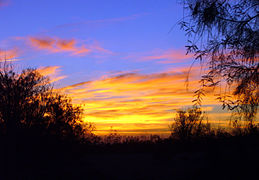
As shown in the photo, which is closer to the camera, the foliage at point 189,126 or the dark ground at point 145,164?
the dark ground at point 145,164

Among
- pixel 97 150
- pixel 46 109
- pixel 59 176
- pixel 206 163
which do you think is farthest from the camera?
pixel 97 150

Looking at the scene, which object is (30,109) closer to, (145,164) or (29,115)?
(29,115)

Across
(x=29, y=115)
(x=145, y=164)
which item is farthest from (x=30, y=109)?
(x=145, y=164)

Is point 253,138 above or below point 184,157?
above

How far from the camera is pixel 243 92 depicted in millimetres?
8977

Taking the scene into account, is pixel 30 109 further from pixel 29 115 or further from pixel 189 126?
pixel 189 126

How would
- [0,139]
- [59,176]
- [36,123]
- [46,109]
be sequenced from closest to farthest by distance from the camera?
[59,176], [0,139], [36,123], [46,109]

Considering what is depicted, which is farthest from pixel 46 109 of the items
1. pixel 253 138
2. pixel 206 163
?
pixel 253 138

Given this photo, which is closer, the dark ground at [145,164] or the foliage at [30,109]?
the dark ground at [145,164]

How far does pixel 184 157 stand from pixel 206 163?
1.75m

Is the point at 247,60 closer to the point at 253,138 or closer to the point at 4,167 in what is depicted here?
the point at 253,138

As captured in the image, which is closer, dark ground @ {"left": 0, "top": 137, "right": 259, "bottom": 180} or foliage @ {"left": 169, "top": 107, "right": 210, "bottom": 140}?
dark ground @ {"left": 0, "top": 137, "right": 259, "bottom": 180}

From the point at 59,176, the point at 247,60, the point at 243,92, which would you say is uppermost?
the point at 247,60

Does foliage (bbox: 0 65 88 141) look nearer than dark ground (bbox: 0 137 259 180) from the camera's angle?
No
